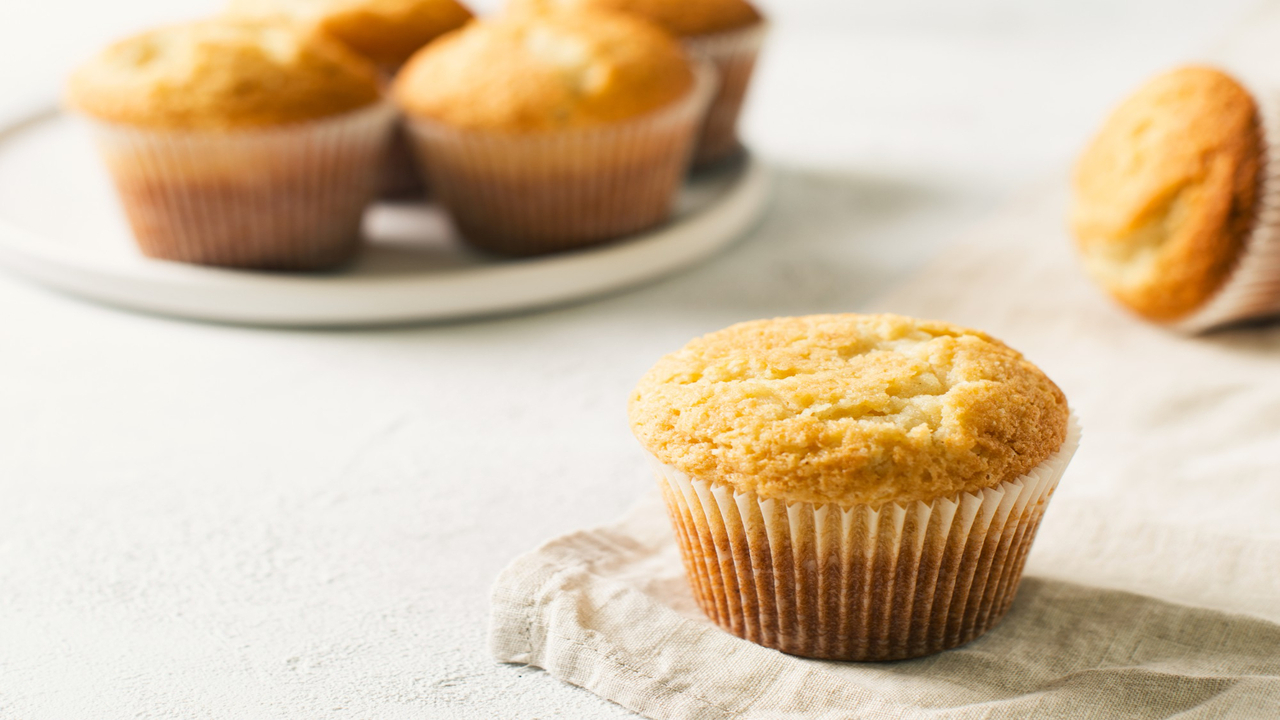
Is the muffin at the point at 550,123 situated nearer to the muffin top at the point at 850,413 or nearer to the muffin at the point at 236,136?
the muffin at the point at 236,136

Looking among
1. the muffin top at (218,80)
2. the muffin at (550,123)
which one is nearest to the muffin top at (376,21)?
the muffin at (550,123)

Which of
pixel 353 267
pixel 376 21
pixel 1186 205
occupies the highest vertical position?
pixel 1186 205

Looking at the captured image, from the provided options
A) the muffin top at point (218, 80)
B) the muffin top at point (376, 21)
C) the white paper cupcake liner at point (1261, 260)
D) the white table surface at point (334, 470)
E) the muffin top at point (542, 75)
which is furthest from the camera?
the muffin top at point (376, 21)

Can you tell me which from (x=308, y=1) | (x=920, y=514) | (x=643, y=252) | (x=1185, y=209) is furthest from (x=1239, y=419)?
(x=308, y=1)

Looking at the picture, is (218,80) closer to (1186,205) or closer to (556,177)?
(556,177)

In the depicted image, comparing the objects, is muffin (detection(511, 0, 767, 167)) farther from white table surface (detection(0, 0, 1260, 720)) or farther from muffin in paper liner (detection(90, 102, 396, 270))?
muffin in paper liner (detection(90, 102, 396, 270))

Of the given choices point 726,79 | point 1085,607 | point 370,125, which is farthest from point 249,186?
point 1085,607

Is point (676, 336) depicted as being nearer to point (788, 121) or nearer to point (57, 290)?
point (57, 290)

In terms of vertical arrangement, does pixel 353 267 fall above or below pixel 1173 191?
below
